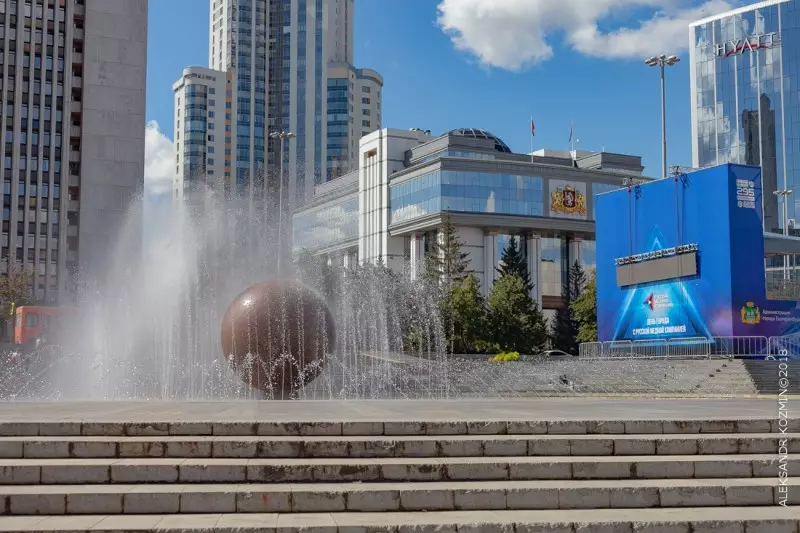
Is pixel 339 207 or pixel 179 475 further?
pixel 339 207

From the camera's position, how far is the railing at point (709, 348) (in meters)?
31.7

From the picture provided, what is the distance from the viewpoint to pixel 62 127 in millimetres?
71375

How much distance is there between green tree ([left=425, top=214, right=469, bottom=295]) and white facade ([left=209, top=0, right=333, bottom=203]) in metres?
77.4

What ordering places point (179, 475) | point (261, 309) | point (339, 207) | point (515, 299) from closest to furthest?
point (179, 475) → point (261, 309) → point (515, 299) → point (339, 207)

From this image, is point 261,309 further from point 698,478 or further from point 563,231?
point 563,231

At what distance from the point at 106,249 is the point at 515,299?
34727mm

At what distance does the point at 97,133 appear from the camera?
71.0m

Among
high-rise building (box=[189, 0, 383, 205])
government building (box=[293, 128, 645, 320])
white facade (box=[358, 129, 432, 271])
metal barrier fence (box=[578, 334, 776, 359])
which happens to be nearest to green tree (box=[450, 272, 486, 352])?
government building (box=[293, 128, 645, 320])

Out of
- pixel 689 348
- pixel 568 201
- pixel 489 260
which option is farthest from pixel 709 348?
pixel 568 201

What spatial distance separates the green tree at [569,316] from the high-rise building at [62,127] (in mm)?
35221

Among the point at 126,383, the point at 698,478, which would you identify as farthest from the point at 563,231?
the point at 698,478

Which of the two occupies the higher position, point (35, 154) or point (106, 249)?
point (35, 154)

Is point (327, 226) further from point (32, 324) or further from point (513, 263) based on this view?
point (32, 324)

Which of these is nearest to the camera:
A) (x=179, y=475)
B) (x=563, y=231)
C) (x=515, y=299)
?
(x=179, y=475)
